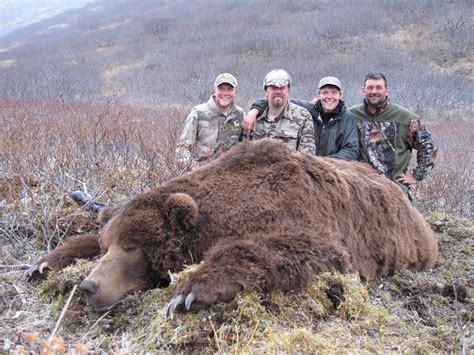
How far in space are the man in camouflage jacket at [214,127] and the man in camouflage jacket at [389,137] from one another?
4.57ft

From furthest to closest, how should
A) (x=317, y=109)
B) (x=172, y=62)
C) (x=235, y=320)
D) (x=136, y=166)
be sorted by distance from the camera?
(x=172, y=62)
(x=136, y=166)
(x=317, y=109)
(x=235, y=320)

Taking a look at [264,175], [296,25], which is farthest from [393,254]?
[296,25]

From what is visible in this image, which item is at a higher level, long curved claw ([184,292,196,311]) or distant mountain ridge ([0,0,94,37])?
distant mountain ridge ([0,0,94,37])

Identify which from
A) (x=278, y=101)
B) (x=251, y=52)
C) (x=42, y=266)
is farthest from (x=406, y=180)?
(x=251, y=52)

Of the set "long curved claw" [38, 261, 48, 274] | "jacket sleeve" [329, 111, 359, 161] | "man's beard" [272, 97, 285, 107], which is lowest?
"jacket sleeve" [329, 111, 359, 161]

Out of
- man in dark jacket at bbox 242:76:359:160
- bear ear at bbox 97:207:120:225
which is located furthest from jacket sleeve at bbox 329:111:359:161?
bear ear at bbox 97:207:120:225

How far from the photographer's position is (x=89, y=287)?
111 inches

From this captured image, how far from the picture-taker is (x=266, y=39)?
39.0 meters

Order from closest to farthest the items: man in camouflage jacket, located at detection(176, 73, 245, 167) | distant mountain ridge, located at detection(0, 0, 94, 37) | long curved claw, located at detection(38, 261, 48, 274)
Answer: long curved claw, located at detection(38, 261, 48, 274) → man in camouflage jacket, located at detection(176, 73, 245, 167) → distant mountain ridge, located at detection(0, 0, 94, 37)

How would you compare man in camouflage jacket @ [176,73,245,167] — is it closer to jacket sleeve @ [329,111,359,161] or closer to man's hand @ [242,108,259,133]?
man's hand @ [242,108,259,133]

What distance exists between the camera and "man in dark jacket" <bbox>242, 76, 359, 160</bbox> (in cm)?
521

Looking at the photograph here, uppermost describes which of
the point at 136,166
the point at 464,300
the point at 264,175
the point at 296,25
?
the point at 264,175

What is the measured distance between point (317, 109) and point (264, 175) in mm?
2287

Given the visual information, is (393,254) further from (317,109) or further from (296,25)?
(296,25)
